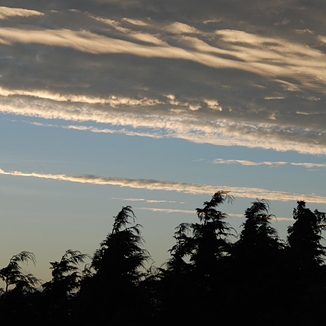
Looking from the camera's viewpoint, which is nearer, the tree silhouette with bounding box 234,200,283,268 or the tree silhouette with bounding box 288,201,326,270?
the tree silhouette with bounding box 234,200,283,268

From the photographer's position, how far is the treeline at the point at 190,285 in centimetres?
3259

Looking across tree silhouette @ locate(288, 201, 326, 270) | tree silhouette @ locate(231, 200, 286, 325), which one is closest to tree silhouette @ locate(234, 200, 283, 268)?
tree silhouette @ locate(231, 200, 286, 325)

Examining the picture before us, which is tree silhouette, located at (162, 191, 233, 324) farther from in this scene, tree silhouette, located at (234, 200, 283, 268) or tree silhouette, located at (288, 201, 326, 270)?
tree silhouette, located at (288, 201, 326, 270)

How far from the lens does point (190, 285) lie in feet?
125

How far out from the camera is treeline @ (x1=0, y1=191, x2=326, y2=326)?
32.6 m

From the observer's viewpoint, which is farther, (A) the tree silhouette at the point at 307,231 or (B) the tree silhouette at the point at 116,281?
(A) the tree silhouette at the point at 307,231

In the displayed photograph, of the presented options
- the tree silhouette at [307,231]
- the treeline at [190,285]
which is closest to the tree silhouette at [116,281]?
the treeline at [190,285]

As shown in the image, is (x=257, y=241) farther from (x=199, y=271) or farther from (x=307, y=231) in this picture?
(x=307, y=231)

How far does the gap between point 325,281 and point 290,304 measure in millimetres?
5954

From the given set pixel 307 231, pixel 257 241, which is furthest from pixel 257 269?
pixel 307 231

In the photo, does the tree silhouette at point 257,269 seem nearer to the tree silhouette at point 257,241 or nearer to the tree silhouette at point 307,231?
the tree silhouette at point 257,241

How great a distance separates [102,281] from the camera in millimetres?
32469

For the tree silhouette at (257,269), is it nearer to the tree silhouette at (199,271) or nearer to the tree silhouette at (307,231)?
the tree silhouette at (199,271)

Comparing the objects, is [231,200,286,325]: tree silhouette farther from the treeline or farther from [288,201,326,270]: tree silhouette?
[288,201,326,270]: tree silhouette
